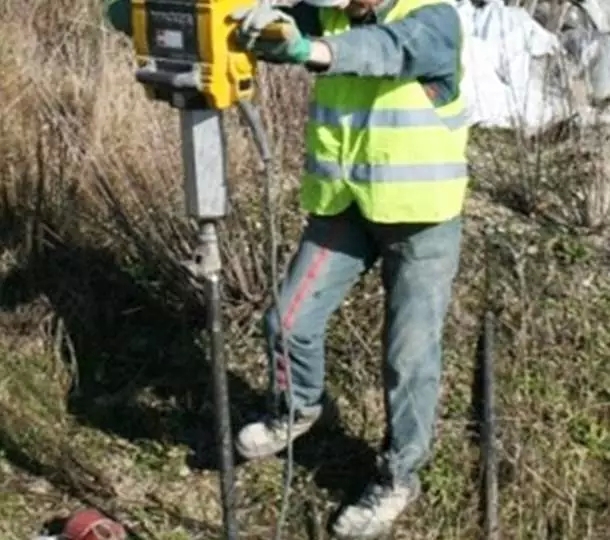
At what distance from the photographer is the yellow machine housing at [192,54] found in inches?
145

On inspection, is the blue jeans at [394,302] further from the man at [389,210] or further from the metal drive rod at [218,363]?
the metal drive rod at [218,363]

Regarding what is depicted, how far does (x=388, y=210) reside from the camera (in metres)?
4.36

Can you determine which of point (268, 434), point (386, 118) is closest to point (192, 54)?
point (386, 118)

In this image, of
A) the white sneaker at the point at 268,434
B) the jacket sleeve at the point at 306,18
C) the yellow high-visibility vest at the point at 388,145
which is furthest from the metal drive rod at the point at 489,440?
the jacket sleeve at the point at 306,18

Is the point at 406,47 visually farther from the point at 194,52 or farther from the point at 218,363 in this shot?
the point at 218,363

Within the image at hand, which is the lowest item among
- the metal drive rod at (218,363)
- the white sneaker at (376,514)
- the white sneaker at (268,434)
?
the white sneaker at (376,514)

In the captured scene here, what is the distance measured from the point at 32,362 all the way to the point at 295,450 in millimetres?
940

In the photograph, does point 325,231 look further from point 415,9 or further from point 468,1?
point 468,1

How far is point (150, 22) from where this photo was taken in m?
3.80

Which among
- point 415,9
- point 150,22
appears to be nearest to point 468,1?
point 415,9

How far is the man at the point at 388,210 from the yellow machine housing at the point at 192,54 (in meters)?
0.32

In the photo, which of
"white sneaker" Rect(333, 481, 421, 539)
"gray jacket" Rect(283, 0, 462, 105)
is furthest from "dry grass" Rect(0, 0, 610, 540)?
"gray jacket" Rect(283, 0, 462, 105)

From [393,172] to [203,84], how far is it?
77 centimetres

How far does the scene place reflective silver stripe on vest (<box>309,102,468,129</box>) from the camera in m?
4.31
